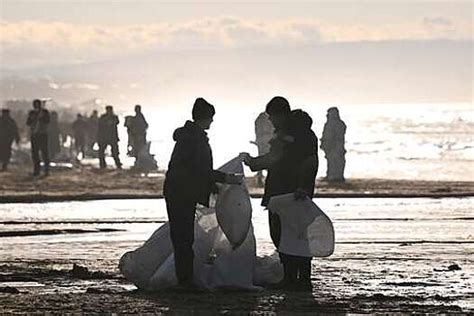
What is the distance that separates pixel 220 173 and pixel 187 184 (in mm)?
402

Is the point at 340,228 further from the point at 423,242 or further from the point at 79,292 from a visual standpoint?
the point at 79,292

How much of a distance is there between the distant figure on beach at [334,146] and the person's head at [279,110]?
23.1 metres

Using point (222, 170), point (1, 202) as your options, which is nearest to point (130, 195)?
point (1, 202)

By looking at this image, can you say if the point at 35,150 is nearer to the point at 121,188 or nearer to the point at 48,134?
the point at 121,188

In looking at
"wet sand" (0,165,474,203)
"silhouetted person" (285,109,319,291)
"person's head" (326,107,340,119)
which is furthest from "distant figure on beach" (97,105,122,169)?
"silhouetted person" (285,109,319,291)

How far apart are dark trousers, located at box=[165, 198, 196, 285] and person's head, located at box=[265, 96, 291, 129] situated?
4.12 ft

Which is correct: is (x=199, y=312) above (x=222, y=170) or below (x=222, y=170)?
below

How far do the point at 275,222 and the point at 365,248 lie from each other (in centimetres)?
508

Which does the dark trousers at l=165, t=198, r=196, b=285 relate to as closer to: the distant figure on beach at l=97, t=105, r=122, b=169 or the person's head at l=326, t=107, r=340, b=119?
the person's head at l=326, t=107, r=340, b=119

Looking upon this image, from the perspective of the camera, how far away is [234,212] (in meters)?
14.9

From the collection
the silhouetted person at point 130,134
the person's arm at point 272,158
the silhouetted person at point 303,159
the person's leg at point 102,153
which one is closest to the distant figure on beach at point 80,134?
the silhouetted person at point 130,134

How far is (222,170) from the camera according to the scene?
50.8ft

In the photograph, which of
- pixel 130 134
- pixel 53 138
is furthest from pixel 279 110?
pixel 53 138

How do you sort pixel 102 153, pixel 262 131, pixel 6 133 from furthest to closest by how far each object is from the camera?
pixel 102 153 < pixel 6 133 < pixel 262 131
